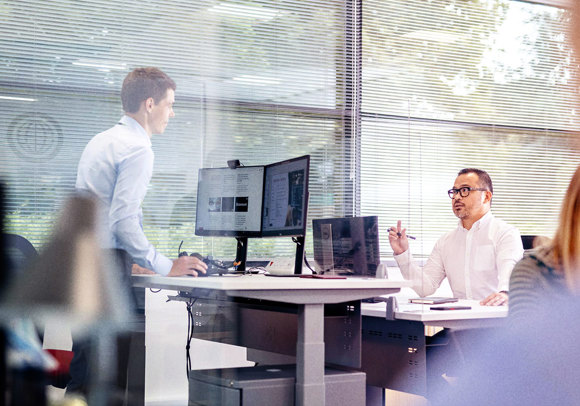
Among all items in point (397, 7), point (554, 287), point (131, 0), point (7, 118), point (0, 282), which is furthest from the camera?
point (397, 7)

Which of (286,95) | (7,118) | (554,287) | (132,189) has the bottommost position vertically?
(554,287)

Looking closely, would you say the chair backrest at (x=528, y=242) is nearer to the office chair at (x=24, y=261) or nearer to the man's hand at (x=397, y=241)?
the man's hand at (x=397, y=241)

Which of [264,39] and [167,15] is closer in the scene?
[167,15]

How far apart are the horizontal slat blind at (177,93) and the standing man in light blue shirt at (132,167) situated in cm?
4

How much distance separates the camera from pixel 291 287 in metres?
2.43

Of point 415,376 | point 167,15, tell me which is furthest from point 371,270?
point 167,15

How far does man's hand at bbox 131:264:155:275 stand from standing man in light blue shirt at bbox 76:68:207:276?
2 centimetres

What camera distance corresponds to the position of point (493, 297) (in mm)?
3094

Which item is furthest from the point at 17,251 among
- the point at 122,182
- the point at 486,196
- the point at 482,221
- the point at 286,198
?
the point at 486,196

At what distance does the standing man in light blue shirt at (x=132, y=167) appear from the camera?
2.41 metres

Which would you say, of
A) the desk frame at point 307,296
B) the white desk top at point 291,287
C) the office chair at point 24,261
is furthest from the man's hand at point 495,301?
the office chair at point 24,261

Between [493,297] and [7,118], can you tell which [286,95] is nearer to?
[493,297]

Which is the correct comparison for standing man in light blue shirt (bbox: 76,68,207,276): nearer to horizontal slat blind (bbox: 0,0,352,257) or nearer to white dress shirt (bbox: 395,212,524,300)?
horizontal slat blind (bbox: 0,0,352,257)

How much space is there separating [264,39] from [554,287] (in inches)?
147
